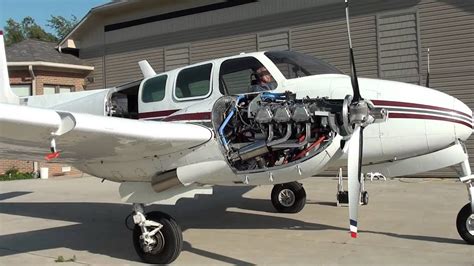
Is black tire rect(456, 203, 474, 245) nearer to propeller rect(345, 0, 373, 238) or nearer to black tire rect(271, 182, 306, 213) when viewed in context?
propeller rect(345, 0, 373, 238)

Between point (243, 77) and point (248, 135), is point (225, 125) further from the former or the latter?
point (243, 77)

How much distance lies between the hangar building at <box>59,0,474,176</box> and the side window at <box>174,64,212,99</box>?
9.29 metres

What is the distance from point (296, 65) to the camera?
6.52m

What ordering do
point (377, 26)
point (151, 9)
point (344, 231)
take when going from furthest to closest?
point (151, 9), point (377, 26), point (344, 231)

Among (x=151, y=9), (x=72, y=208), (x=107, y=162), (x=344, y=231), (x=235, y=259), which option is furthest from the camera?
(x=151, y=9)

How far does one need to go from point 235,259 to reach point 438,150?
2832 millimetres

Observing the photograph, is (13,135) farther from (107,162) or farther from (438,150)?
(438,150)

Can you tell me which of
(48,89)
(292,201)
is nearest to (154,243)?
(292,201)

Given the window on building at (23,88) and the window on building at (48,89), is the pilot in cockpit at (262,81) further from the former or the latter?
the window on building at (23,88)

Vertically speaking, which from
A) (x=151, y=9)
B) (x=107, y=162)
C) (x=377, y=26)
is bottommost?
(x=107, y=162)

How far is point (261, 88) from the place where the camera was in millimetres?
6164

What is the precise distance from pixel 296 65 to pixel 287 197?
3361 mm

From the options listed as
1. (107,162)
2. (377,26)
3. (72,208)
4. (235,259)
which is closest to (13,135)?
(107,162)

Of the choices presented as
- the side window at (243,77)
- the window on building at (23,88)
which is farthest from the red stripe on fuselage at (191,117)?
the window on building at (23,88)
